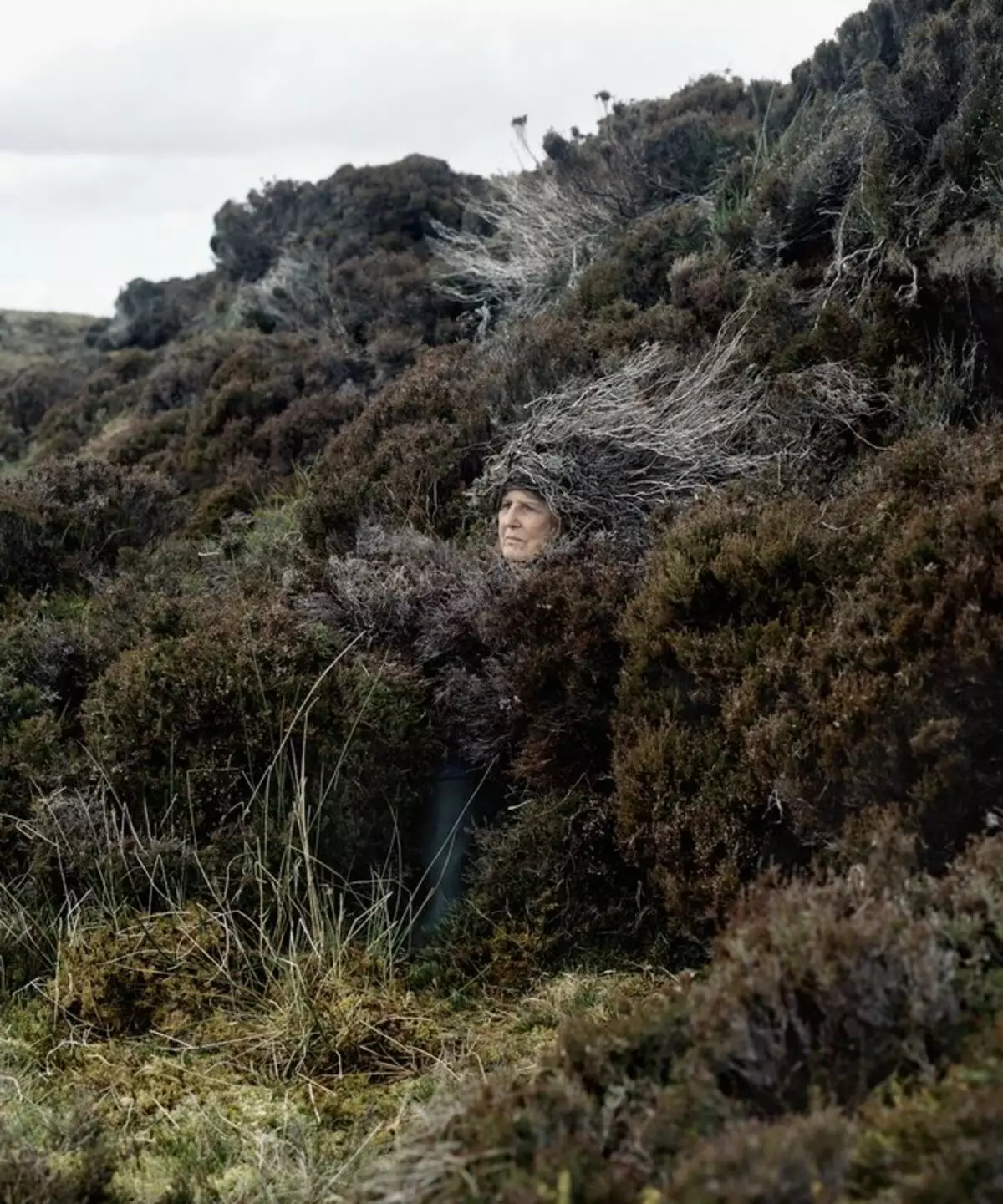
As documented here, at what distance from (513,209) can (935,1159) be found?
11.4m

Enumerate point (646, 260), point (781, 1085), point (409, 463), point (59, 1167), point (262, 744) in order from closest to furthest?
point (781, 1085) < point (59, 1167) < point (262, 744) < point (409, 463) < point (646, 260)

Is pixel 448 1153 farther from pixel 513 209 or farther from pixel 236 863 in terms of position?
pixel 513 209

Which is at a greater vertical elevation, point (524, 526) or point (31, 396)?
point (31, 396)

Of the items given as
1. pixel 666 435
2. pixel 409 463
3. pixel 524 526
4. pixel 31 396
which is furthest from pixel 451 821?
pixel 31 396

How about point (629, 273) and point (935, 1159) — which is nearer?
point (935, 1159)

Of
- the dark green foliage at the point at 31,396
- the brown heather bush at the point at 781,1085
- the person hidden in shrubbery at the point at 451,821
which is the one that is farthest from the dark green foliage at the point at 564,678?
the dark green foliage at the point at 31,396

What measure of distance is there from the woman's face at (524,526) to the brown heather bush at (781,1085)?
11.6 ft

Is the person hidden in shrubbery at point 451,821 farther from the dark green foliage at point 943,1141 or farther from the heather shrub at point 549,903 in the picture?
the dark green foliage at point 943,1141

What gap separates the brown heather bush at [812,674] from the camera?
12.7ft

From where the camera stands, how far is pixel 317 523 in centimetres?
739

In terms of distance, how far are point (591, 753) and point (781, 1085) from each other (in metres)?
2.75

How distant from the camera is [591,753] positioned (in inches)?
203

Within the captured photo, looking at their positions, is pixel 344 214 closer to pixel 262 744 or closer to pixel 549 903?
pixel 262 744

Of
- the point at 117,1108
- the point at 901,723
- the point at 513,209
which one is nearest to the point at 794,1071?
the point at 901,723
